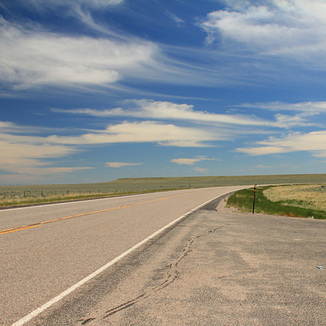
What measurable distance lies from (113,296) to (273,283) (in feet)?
8.41

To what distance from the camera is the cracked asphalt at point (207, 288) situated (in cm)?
402

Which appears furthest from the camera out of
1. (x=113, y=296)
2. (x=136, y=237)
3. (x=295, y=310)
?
Result: (x=136, y=237)

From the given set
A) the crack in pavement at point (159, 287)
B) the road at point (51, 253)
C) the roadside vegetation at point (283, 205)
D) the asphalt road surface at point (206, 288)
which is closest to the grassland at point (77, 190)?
the road at point (51, 253)

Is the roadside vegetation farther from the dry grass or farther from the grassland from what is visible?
the grassland

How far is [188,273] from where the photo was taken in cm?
592

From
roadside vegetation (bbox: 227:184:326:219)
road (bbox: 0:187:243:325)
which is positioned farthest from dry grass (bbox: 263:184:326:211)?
road (bbox: 0:187:243:325)

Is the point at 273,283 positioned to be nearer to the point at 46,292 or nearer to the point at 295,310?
the point at 295,310

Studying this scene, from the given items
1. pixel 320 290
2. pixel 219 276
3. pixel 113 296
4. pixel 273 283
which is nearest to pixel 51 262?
pixel 113 296

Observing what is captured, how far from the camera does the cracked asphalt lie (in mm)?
4020

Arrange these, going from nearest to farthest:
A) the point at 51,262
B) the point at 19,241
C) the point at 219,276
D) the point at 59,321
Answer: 1. the point at 59,321
2. the point at 219,276
3. the point at 51,262
4. the point at 19,241

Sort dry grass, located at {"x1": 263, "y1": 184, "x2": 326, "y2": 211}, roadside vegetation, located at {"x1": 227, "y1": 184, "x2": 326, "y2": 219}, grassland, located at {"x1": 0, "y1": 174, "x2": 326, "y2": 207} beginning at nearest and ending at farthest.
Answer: roadside vegetation, located at {"x1": 227, "y1": 184, "x2": 326, "y2": 219}, dry grass, located at {"x1": 263, "y1": 184, "x2": 326, "y2": 211}, grassland, located at {"x1": 0, "y1": 174, "x2": 326, "y2": 207}

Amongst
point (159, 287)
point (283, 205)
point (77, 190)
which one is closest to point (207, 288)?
point (159, 287)

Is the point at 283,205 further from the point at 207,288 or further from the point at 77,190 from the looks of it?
the point at 77,190

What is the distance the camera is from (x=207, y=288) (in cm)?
509
